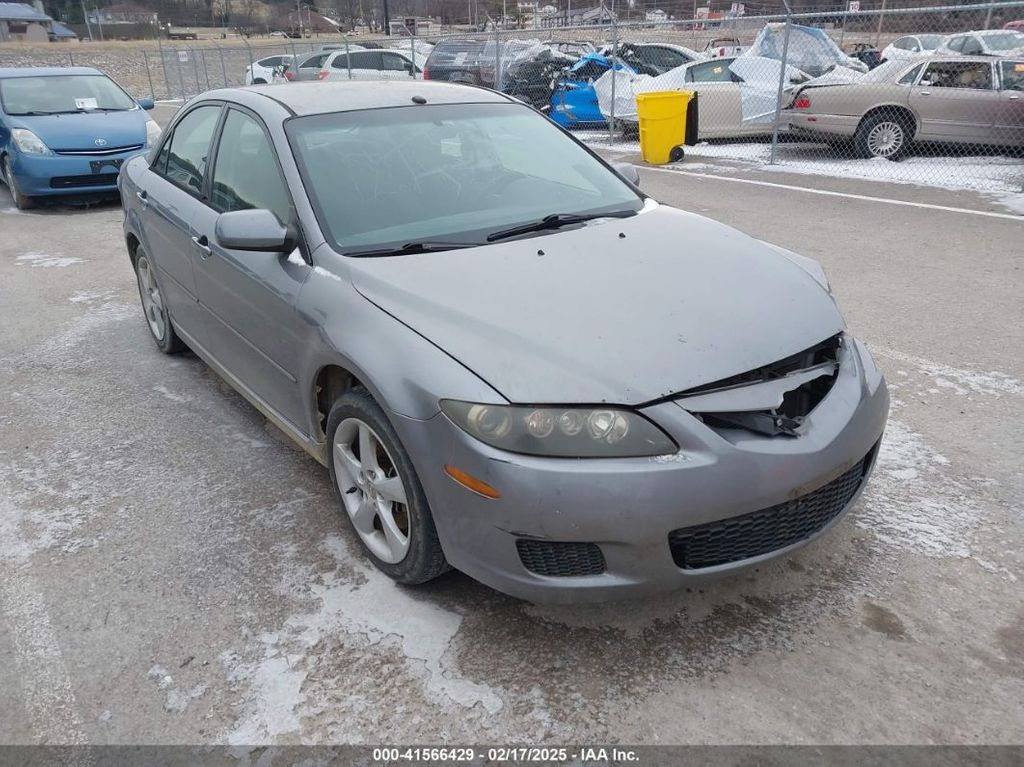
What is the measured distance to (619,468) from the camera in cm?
217

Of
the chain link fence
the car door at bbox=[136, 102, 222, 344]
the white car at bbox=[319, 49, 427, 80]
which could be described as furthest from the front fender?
the white car at bbox=[319, 49, 427, 80]

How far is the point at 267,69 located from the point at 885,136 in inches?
697

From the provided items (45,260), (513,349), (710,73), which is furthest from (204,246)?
(710,73)

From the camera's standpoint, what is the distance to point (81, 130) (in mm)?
9273

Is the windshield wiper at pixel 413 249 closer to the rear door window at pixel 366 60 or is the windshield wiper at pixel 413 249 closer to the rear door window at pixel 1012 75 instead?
the rear door window at pixel 1012 75

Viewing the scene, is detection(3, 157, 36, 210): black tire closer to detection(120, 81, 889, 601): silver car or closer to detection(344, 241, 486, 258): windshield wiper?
detection(120, 81, 889, 601): silver car

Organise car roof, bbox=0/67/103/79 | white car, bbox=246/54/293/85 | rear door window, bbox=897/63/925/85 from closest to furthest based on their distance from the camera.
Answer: car roof, bbox=0/67/103/79 → rear door window, bbox=897/63/925/85 → white car, bbox=246/54/293/85

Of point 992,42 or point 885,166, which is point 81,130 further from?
point 992,42

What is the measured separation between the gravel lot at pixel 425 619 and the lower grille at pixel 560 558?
35cm

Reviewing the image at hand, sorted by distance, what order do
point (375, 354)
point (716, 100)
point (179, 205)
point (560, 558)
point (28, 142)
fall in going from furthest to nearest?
point (716, 100) < point (28, 142) < point (179, 205) < point (375, 354) < point (560, 558)

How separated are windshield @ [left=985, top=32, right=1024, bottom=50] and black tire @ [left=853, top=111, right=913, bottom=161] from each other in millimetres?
5811

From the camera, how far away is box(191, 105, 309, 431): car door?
3074 millimetres

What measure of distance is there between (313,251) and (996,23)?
26494 millimetres

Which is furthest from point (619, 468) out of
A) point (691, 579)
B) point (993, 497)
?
point (993, 497)
